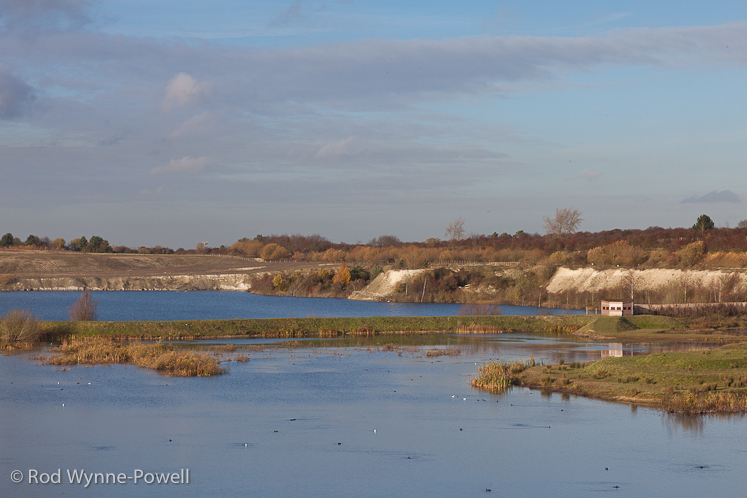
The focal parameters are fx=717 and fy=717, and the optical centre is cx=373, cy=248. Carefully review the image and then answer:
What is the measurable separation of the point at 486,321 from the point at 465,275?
61.2 m

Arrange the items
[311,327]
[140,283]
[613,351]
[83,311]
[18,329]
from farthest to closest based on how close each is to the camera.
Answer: [140,283]
[311,327]
[83,311]
[18,329]
[613,351]

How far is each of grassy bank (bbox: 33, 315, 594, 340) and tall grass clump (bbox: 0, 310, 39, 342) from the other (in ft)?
5.30

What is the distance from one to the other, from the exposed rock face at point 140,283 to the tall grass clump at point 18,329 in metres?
117

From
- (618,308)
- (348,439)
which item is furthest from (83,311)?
(618,308)

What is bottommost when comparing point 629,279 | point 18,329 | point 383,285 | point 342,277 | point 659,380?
point 659,380

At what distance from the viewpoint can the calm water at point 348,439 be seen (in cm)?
2017

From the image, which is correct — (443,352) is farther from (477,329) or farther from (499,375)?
(477,329)

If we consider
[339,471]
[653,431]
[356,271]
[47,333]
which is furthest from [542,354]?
[356,271]

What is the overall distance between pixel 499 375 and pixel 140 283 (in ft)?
497

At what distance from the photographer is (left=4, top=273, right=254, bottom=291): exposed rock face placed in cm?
16312

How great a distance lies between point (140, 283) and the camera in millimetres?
175625

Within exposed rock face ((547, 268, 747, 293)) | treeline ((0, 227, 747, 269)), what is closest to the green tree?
treeline ((0, 227, 747, 269))

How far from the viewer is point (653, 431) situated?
26.5 m

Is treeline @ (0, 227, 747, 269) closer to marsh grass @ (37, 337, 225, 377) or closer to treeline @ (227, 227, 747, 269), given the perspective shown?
treeline @ (227, 227, 747, 269)
